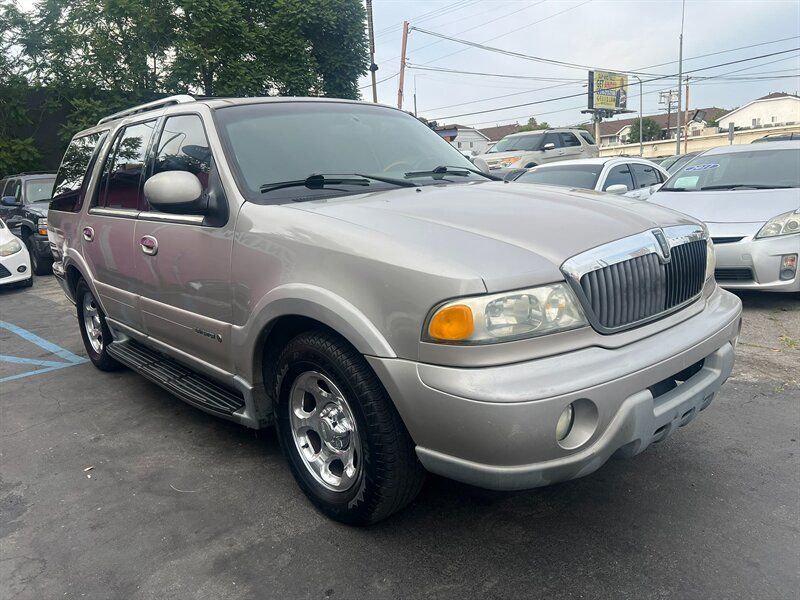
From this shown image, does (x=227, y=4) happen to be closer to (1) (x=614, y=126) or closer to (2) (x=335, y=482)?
(2) (x=335, y=482)

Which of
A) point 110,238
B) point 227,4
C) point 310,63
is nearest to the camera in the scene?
point 110,238

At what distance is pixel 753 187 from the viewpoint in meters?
6.66

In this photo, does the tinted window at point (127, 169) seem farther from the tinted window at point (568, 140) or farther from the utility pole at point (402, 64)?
the utility pole at point (402, 64)

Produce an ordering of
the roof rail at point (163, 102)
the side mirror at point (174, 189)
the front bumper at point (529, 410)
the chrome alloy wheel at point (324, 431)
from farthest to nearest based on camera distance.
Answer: the roof rail at point (163, 102)
the side mirror at point (174, 189)
the chrome alloy wheel at point (324, 431)
the front bumper at point (529, 410)

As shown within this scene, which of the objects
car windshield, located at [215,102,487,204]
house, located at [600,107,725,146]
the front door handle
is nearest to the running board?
the front door handle

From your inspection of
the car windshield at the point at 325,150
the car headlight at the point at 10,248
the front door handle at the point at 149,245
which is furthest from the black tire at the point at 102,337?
the car headlight at the point at 10,248

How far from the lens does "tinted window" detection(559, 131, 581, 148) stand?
17766mm

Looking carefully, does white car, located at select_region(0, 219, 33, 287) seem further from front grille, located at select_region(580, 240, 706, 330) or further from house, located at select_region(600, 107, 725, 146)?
house, located at select_region(600, 107, 725, 146)

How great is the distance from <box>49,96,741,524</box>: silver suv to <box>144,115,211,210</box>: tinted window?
0.02 meters

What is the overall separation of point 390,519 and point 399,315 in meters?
1.06

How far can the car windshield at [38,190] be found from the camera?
1168 cm

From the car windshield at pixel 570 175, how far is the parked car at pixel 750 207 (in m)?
1.11

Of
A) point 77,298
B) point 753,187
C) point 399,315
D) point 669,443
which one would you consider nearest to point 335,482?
point 399,315

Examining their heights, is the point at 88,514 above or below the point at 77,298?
below
